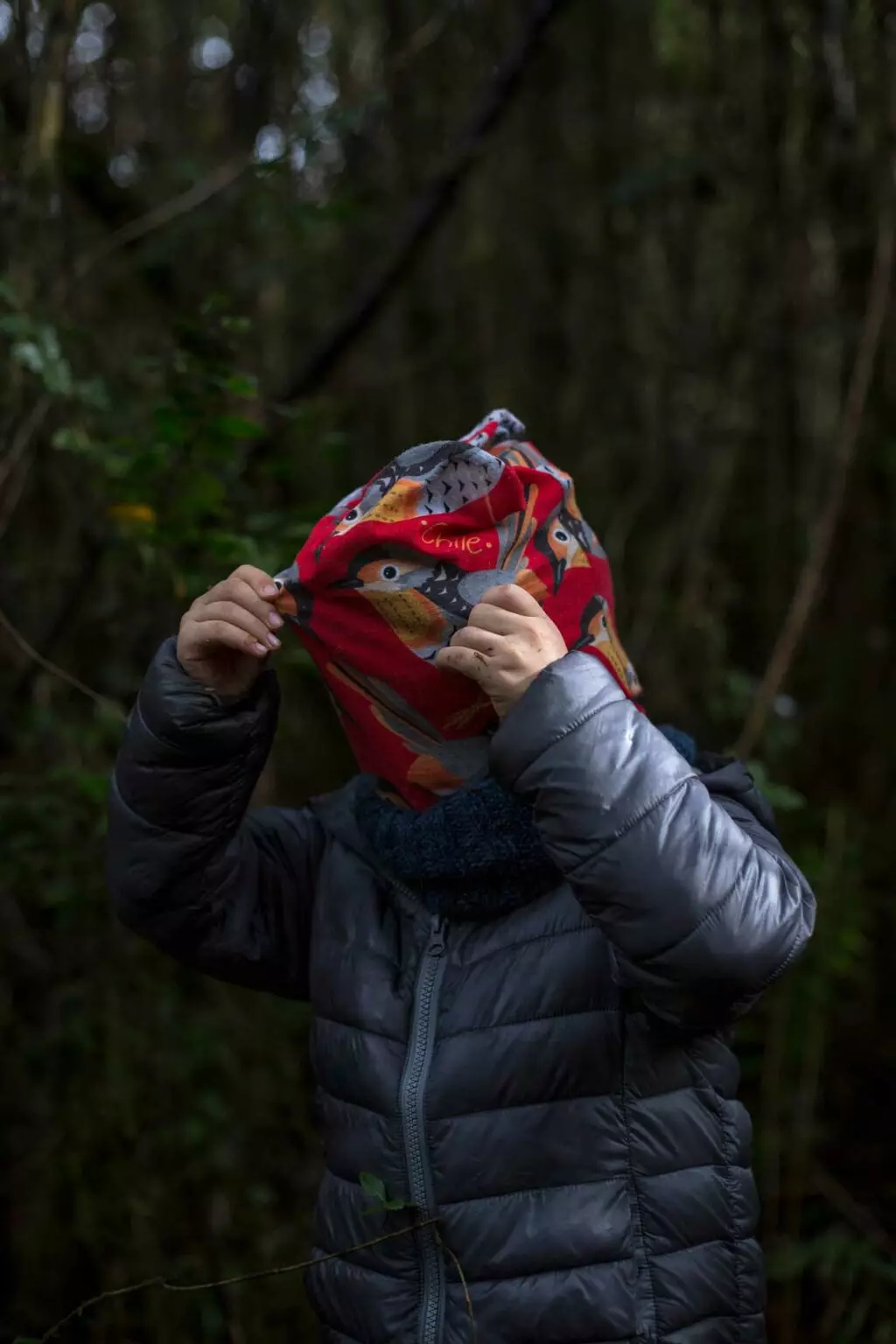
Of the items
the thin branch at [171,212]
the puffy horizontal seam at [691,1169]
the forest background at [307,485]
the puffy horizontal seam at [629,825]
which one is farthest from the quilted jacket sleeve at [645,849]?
the thin branch at [171,212]

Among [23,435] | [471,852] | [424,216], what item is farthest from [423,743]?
[424,216]

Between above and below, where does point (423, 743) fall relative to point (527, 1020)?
above

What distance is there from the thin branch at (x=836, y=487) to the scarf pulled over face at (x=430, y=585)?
1.54m

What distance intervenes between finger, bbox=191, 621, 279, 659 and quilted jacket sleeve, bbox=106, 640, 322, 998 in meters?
0.08

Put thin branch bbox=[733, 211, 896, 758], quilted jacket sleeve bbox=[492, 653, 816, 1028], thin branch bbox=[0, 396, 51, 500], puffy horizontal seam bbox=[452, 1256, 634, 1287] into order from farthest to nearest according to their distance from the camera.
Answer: thin branch bbox=[733, 211, 896, 758] → thin branch bbox=[0, 396, 51, 500] → puffy horizontal seam bbox=[452, 1256, 634, 1287] → quilted jacket sleeve bbox=[492, 653, 816, 1028]

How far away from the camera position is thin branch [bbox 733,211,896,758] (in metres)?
3.08

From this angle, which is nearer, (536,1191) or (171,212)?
(536,1191)

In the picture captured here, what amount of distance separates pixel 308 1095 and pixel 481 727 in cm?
194

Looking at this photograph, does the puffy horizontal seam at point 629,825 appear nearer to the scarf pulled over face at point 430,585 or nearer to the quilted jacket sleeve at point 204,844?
the scarf pulled over face at point 430,585

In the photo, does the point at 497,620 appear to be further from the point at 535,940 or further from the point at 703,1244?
the point at 703,1244

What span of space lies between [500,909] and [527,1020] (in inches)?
5.7

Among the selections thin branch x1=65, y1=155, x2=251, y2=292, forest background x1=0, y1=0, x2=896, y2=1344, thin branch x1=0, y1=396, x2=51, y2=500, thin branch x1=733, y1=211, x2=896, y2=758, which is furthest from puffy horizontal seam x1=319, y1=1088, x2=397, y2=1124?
thin branch x1=65, y1=155, x2=251, y2=292

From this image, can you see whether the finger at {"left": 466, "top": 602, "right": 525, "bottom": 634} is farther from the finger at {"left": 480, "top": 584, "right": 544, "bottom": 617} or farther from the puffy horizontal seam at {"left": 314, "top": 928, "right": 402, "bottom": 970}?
the puffy horizontal seam at {"left": 314, "top": 928, "right": 402, "bottom": 970}

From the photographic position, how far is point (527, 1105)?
151 centimetres
